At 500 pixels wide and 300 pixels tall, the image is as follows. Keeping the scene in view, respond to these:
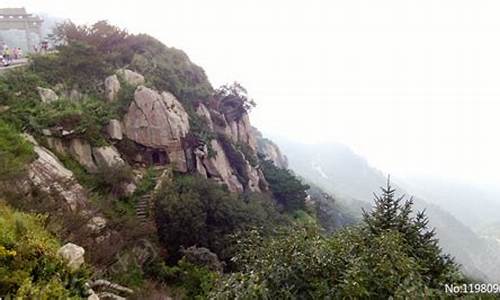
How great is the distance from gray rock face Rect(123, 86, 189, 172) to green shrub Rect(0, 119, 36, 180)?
416cm

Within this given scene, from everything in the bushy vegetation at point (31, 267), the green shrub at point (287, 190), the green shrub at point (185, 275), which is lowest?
the green shrub at point (287, 190)

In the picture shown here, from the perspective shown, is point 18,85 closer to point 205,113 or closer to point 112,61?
point 112,61

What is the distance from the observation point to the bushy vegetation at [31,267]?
5.56m

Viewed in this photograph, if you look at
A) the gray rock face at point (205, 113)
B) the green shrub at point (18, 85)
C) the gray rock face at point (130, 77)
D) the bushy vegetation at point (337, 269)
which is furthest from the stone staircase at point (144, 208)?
the bushy vegetation at point (337, 269)

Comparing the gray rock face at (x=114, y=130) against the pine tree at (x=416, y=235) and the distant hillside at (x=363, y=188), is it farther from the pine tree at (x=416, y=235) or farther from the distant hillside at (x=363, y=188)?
the distant hillside at (x=363, y=188)

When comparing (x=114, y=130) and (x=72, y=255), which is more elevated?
(x=114, y=130)

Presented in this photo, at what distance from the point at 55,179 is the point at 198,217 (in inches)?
153

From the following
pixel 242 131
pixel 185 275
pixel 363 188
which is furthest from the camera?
pixel 363 188

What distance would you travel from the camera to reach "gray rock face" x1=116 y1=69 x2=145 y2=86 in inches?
663

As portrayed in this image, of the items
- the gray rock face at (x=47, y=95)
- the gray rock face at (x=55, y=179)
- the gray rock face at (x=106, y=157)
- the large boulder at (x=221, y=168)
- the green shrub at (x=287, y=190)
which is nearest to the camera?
the gray rock face at (x=55, y=179)

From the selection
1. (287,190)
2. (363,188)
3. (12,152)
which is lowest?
(363,188)

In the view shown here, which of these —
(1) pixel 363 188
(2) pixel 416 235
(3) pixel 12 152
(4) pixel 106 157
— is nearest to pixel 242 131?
(4) pixel 106 157

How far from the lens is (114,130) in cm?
1480

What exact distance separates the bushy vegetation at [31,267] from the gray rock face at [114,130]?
25.0ft
